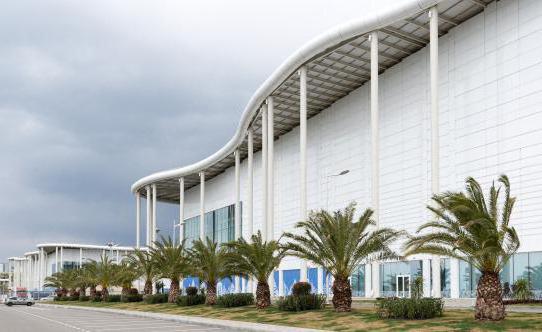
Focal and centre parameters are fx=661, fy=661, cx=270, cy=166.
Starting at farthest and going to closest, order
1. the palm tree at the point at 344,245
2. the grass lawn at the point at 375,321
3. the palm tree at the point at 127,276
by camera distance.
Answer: the palm tree at the point at 127,276
the palm tree at the point at 344,245
the grass lawn at the point at 375,321

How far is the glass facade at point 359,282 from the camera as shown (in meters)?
53.9

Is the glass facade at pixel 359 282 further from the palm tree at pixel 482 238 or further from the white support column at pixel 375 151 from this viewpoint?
the palm tree at pixel 482 238

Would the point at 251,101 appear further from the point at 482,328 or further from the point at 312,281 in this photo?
the point at 482,328

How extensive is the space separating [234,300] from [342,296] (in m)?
11.9

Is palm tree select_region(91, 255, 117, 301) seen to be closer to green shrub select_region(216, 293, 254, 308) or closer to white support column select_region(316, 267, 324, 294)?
white support column select_region(316, 267, 324, 294)

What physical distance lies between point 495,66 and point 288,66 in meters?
15.4

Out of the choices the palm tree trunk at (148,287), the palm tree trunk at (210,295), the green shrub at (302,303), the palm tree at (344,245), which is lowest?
the palm tree trunk at (148,287)

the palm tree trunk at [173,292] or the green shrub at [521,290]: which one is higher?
the green shrub at [521,290]

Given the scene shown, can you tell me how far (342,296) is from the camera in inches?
1147

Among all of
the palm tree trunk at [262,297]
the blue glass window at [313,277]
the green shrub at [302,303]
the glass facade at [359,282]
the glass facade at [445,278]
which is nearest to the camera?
the green shrub at [302,303]

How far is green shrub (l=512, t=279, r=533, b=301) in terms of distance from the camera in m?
35.3

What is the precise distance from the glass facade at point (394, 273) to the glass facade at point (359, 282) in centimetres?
205

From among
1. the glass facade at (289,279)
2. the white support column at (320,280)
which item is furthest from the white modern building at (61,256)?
the white support column at (320,280)

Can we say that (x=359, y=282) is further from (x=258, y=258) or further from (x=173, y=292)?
(x=258, y=258)
